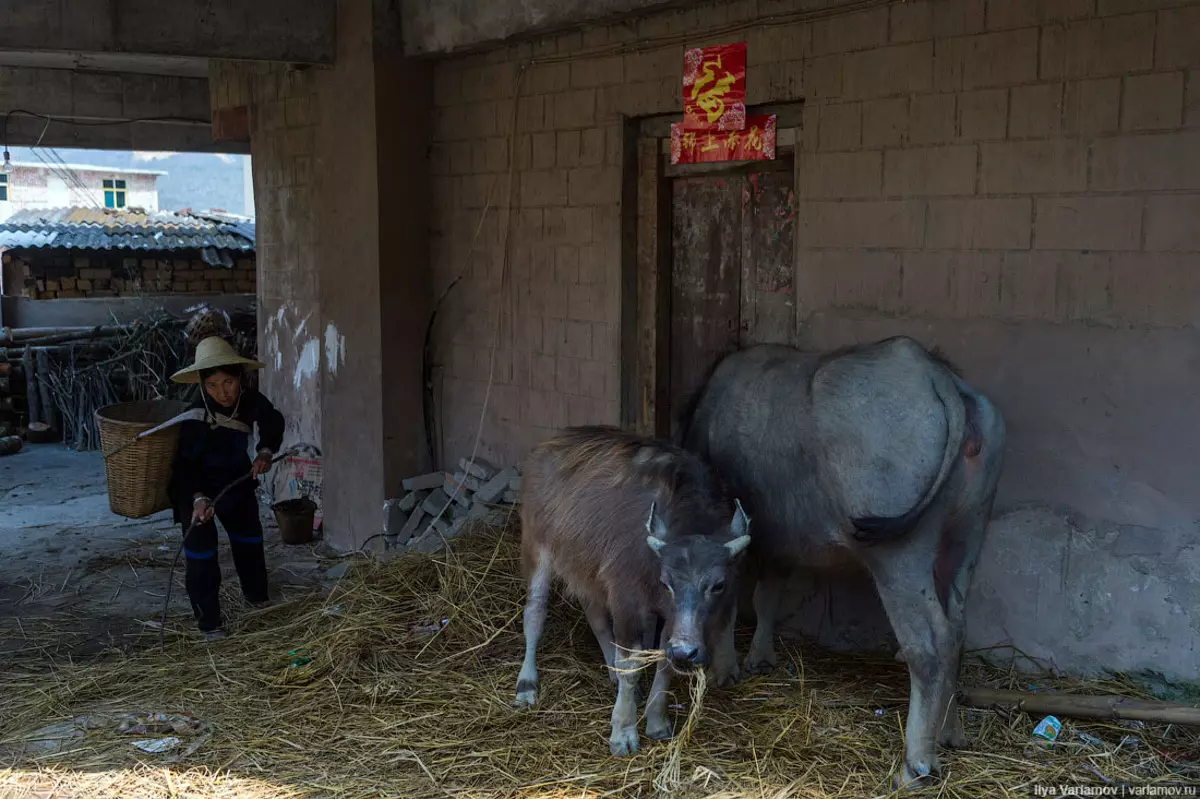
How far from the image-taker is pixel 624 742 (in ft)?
15.4

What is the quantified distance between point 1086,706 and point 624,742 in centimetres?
197

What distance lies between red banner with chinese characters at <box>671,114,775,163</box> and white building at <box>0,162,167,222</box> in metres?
27.5

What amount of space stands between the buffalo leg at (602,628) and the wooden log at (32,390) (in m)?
10.3

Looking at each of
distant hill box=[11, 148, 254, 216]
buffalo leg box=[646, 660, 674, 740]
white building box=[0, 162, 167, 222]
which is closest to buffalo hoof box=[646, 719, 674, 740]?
buffalo leg box=[646, 660, 674, 740]

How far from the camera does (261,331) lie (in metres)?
10.3

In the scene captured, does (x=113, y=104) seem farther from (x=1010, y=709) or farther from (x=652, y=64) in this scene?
(x=1010, y=709)

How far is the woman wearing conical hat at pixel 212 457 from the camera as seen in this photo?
6277 millimetres

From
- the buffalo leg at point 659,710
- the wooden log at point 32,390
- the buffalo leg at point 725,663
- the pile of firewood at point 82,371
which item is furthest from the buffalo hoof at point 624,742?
the wooden log at point 32,390

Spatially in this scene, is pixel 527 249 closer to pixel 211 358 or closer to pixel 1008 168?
pixel 211 358

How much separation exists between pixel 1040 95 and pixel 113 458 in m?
5.21

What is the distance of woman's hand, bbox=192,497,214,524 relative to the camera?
6.11 metres

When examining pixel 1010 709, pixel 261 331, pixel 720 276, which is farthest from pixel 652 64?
pixel 261 331

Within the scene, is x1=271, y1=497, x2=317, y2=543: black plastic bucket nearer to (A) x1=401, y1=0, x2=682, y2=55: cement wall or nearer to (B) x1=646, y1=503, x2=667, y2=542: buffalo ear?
(A) x1=401, y1=0, x2=682, y2=55: cement wall

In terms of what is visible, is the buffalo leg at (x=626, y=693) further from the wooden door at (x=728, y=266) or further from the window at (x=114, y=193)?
the window at (x=114, y=193)
